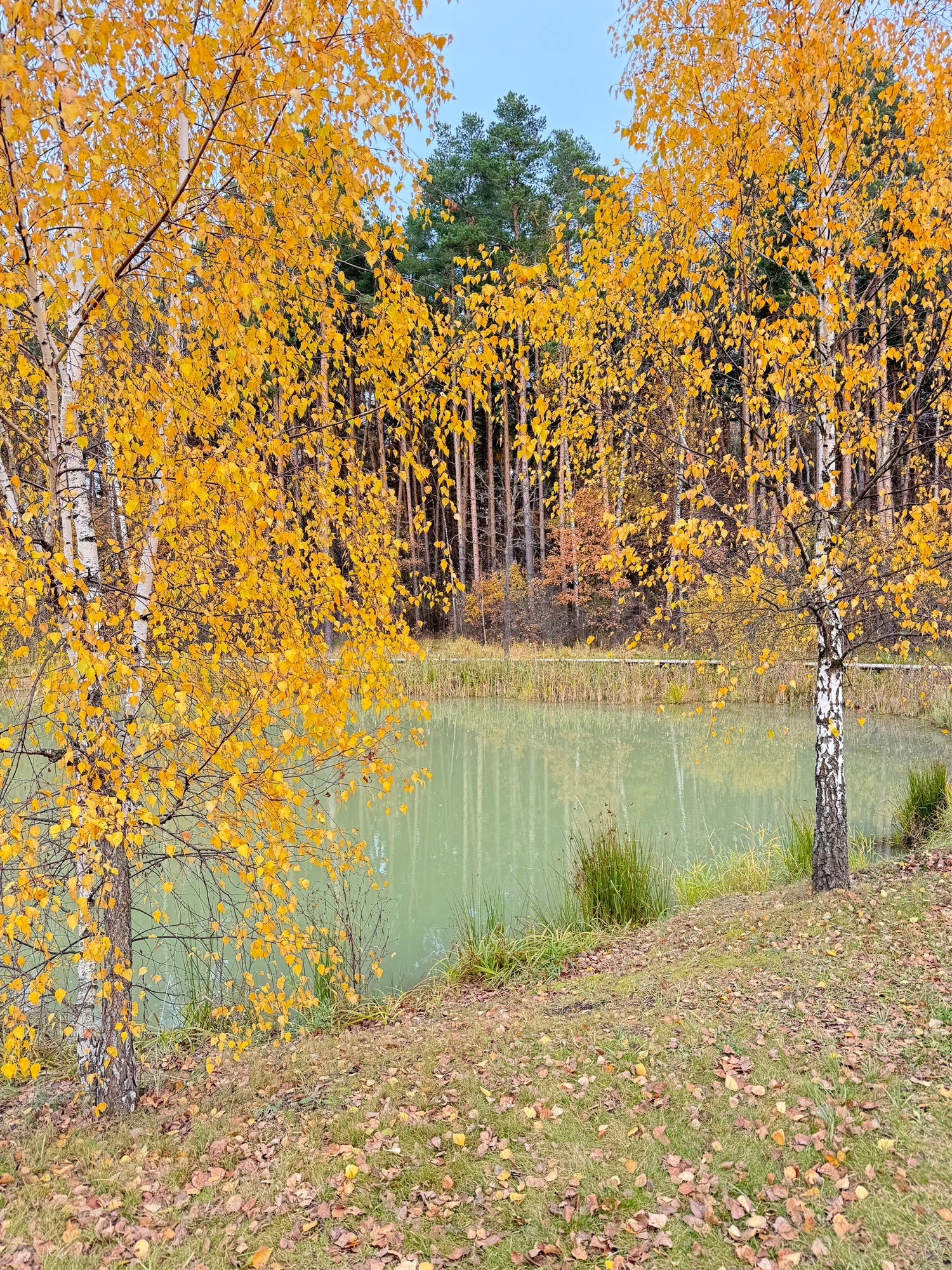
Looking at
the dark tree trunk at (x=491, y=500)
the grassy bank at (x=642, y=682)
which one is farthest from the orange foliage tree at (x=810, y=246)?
the dark tree trunk at (x=491, y=500)

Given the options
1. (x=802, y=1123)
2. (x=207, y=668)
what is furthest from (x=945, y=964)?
(x=207, y=668)

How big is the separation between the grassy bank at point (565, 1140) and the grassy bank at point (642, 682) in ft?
30.6

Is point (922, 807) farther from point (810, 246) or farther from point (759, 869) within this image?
point (810, 246)

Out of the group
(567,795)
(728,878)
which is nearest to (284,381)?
(728,878)

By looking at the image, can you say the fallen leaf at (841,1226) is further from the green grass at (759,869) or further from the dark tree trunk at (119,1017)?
the green grass at (759,869)

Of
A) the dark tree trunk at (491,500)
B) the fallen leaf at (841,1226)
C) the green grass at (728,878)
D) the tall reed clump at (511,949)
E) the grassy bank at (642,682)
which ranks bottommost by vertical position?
the tall reed clump at (511,949)

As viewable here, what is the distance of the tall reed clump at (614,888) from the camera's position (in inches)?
241

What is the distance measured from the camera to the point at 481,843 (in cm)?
845

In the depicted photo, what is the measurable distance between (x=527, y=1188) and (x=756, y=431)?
13.3ft

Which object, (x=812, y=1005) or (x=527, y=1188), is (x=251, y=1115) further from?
(x=812, y=1005)

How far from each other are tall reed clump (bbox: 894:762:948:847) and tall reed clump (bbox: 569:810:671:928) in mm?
2575

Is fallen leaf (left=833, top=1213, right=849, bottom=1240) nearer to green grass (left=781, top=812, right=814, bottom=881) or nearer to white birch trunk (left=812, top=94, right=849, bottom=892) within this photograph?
white birch trunk (left=812, top=94, right=849, bottom=892)

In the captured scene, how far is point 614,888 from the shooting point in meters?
6.17

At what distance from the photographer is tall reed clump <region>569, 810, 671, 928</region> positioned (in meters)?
6.11
